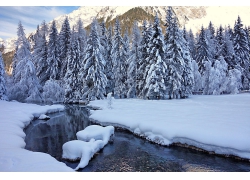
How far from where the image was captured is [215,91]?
3272cm

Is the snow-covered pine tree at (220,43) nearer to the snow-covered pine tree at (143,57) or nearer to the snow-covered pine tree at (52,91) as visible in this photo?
the snow-covered pine tree at (143,57)

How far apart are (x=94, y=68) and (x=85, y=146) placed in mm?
23117

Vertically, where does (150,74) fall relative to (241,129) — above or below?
above

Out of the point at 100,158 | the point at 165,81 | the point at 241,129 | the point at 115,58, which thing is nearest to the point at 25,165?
the point at 100,158

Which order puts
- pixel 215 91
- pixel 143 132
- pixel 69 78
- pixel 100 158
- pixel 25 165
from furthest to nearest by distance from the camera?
pixel 69 78 < pixel 215 91 < pixel 143 132 < pixel 100 158 < pixel 25 165

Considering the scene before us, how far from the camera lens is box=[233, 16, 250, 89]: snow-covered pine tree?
3856cm

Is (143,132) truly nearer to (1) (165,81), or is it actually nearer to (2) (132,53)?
(1) (165,81)

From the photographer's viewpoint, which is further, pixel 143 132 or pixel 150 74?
pixel 150 74

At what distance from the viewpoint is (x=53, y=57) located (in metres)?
38.2

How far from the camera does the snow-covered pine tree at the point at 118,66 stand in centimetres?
3572

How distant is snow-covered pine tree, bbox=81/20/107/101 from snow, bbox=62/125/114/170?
19.8 metres

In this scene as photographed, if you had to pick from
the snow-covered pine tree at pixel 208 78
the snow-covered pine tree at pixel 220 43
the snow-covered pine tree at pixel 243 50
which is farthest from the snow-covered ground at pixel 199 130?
the snow-covered pine tree at pixel 243 50

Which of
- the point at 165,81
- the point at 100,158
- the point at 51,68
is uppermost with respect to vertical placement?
the point at 51,68

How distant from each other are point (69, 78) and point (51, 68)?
5.18 meters
